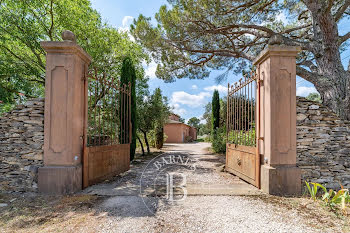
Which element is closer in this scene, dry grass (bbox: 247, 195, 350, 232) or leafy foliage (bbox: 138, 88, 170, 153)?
dry grass (bbox: 247, 195, 350, 232)

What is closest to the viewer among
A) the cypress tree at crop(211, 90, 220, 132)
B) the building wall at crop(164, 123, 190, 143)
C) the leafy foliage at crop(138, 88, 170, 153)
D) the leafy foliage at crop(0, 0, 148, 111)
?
the leafy foliage at crop(0, 0, 148, 111)

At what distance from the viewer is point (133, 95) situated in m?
7.38

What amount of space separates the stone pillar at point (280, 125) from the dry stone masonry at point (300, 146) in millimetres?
312

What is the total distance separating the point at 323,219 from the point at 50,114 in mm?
4872

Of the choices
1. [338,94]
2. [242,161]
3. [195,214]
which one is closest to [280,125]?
[242,161]

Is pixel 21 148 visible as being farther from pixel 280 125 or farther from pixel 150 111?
pixel 150 111

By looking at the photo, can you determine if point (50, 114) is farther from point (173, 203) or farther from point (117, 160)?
point (173, 203)

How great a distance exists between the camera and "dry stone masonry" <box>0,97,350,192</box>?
11.0ft

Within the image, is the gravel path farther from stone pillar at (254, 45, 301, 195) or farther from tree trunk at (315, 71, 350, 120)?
tree trunk at (315, 71, 350, 120)

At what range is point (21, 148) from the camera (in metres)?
3.39

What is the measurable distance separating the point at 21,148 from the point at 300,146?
5.68 meters

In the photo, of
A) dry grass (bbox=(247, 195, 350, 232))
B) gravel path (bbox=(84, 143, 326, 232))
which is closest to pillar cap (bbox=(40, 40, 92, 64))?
gravel path (bbox=(84, 143, 326, 232))

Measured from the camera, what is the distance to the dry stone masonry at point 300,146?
336 centimetres

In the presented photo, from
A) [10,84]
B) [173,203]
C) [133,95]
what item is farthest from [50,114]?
[10,84]
